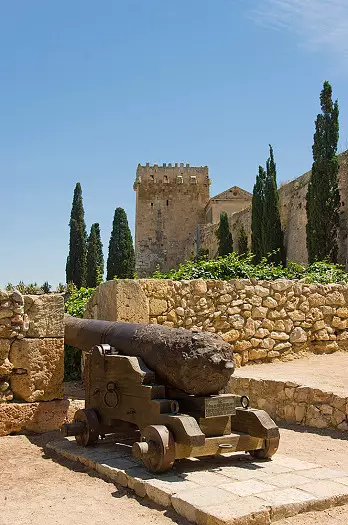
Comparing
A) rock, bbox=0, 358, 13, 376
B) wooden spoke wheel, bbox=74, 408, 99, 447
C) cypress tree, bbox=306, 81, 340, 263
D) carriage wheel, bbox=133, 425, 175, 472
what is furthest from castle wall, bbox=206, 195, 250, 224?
carriage wheel, bbox=133, 425, 175, 472

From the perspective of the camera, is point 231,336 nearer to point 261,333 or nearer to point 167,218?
point 261,333

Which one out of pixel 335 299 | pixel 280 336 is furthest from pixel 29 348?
pixel 335 299

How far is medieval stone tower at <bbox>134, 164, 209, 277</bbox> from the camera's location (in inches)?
1624

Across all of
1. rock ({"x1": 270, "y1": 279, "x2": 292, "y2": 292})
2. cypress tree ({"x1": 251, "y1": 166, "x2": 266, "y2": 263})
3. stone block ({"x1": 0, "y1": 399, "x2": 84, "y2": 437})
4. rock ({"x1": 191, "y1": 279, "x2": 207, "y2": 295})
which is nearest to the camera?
stone block ({"x1": 0, "y1": 399, "x2": 84, "y2": 437})

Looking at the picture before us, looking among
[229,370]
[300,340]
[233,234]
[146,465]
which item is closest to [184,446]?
[146,465]

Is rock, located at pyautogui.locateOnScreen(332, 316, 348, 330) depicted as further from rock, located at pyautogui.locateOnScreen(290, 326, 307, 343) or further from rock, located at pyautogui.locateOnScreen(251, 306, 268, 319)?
rock, located at pyautogui.locateOnScreen(251, 306, 268, 319)

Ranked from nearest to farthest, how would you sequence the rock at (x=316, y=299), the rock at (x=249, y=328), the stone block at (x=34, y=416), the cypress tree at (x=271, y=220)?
the stone block at (x=34, y=416), the rock at (x=249, y=328), the rock at (x=316, y=299), the cypress tree at (x=271, y=220)

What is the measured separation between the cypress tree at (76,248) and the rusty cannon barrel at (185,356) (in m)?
27.4

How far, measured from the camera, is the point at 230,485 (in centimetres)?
346

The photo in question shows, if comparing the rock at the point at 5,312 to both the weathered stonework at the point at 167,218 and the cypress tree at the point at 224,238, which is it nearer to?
the cypress tree at the point at 224,238

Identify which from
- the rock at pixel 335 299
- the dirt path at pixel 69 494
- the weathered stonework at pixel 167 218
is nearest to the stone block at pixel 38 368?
the dirt path at pixel 69 494

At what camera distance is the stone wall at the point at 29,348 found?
208 inches

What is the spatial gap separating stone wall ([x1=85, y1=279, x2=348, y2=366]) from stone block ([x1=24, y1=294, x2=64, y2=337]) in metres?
1.46

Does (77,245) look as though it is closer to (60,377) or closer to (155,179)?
(155,179)
